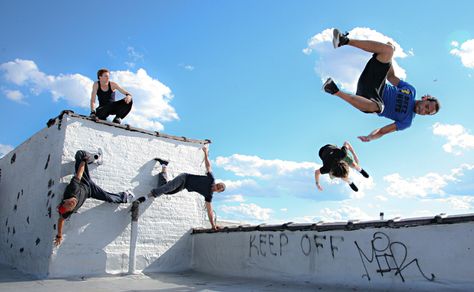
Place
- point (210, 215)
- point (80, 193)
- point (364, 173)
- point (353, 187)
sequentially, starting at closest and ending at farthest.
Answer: point (353, 187) → point (364, 173) → point (80, 193) → point (210, 215)

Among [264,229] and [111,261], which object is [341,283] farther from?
[111,261]

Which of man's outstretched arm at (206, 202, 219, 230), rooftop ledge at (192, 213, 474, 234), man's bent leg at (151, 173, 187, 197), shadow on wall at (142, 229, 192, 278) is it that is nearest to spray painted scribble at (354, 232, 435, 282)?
rooftop ledge at (192, 213, 474, 234)

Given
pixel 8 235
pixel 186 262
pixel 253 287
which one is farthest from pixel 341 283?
pixel 8 235

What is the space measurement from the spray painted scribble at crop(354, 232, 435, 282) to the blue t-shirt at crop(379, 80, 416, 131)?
1870mm

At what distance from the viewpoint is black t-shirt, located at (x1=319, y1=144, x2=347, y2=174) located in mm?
6234

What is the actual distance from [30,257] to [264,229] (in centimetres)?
520

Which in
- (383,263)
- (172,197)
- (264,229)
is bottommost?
(383,263)

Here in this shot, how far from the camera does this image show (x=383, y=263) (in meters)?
6.04

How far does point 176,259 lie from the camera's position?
9.81m

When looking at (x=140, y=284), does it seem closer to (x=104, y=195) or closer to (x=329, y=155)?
(x=104, y=195)

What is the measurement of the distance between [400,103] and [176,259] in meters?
6.65

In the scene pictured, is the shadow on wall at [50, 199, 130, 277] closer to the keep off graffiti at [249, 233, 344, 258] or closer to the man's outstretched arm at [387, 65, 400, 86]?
the keep off graffiti at [249, 233, 344, 258]

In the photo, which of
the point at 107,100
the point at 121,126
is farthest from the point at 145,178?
the point at 107,100

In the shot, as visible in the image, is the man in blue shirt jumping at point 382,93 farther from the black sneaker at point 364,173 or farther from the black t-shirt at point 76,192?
the black t-shirt at point 76,192
